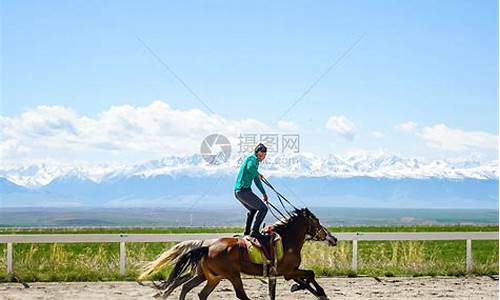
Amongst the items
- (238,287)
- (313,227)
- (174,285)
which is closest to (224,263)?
(238,287)

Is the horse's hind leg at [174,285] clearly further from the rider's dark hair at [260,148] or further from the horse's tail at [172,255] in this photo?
the rider's dark hair at [260,148]

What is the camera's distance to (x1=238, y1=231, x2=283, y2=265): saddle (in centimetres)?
1142

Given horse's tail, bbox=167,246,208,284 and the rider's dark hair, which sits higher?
the rider's dark hair

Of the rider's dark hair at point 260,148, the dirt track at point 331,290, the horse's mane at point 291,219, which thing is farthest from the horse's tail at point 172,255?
the rider's dark hair at point 260,148

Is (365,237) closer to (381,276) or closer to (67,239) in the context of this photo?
(381,276)

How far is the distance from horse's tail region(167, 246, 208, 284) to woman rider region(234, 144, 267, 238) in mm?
805

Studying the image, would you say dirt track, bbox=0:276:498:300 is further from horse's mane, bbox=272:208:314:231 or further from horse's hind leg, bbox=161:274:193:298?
horse's mane, bbox=272:208:314:231

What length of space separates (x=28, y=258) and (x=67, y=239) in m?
1.52

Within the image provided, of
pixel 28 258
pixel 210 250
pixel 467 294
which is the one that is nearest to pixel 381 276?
pixel 467 294

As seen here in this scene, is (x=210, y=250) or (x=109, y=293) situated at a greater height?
(x=210, y=250)

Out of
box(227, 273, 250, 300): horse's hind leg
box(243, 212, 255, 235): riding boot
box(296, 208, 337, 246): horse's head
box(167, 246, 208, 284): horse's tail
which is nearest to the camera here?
box(227, 273, 250, 300): horse's hind leg

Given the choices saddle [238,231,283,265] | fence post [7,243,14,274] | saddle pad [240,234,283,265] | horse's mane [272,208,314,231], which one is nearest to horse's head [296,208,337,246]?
horse's mane [272,208,314,231]

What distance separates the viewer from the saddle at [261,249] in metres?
11.4

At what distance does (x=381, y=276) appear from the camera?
51.1 ft
